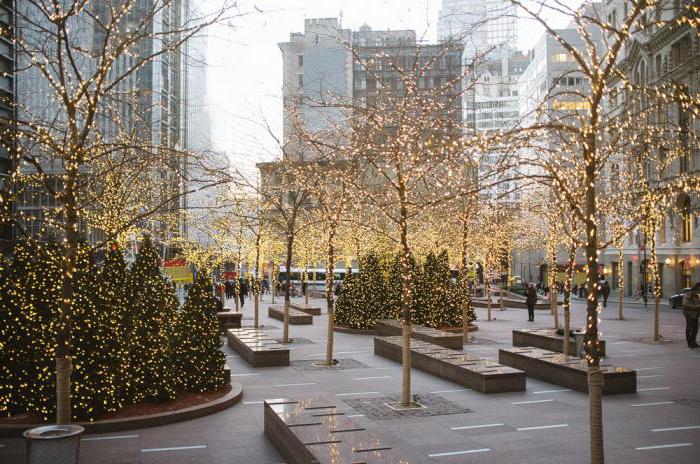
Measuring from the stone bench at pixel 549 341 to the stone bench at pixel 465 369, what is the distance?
143 inches

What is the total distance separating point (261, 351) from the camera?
18344mm

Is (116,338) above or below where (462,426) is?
above

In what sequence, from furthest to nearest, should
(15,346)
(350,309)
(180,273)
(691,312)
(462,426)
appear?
1. (180,273)
2. (350,309)
3. (691,312)
4. (15,346)
5. (462,426)

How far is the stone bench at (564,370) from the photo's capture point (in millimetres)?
14102

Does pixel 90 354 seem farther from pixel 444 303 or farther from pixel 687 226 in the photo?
pixel 687 226

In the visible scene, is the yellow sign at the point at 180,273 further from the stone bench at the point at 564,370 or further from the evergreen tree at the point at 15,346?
the evergreen tree at the point at 15,346

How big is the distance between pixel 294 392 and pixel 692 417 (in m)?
7.87

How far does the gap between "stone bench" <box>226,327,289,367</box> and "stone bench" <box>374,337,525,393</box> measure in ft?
10.7

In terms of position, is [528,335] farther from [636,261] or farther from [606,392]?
[636,261]

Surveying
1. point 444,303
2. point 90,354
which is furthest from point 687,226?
point 90,354

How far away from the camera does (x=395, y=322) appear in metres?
25.8

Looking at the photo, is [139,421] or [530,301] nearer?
[139,421]

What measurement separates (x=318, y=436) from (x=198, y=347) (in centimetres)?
558

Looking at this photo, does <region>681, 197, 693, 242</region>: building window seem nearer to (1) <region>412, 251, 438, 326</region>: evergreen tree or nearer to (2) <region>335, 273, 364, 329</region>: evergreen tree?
(1) <region>412, 251, 438, 326</region>: evergreen tree
